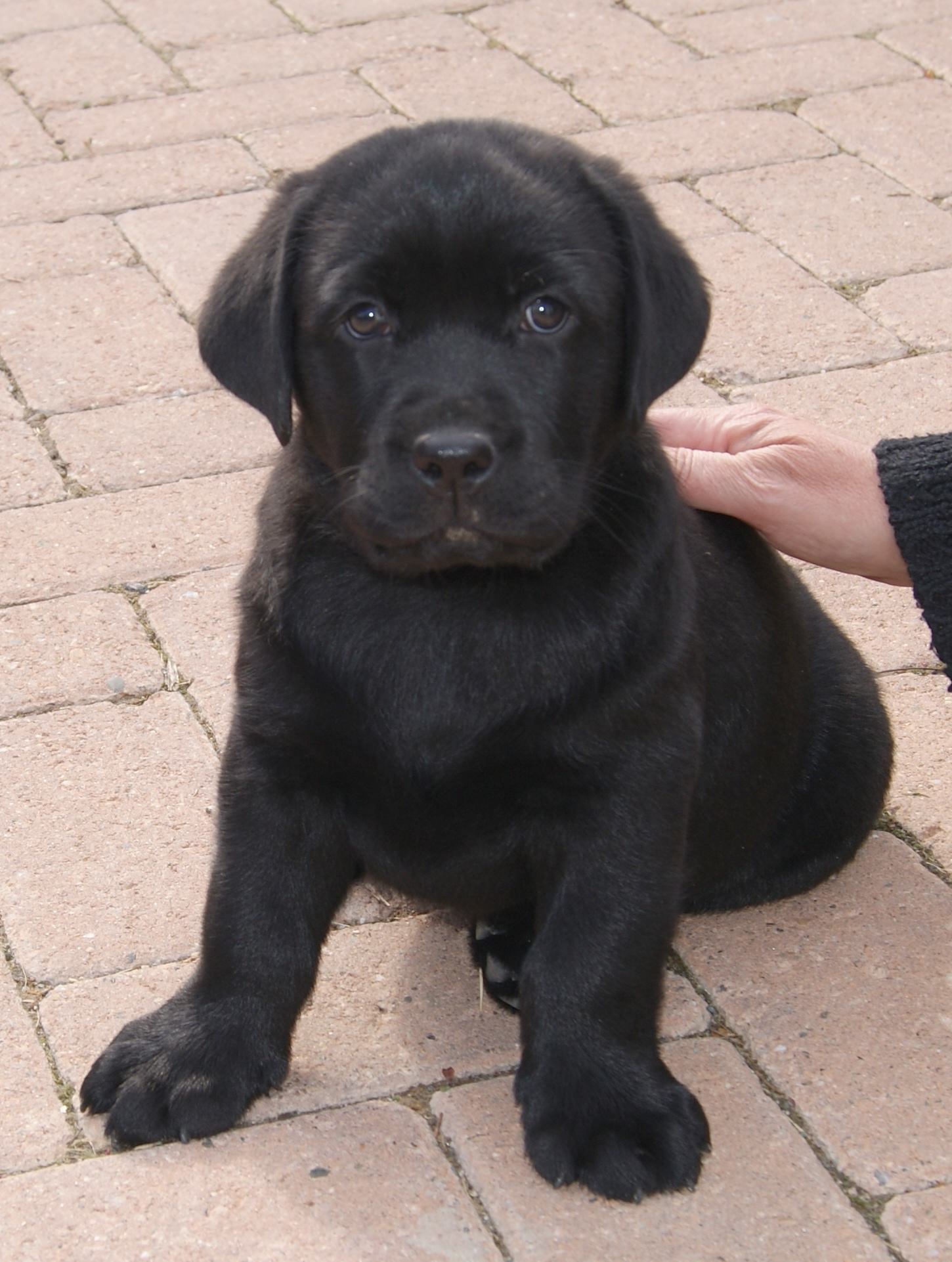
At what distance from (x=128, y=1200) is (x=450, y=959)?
71 centimetres

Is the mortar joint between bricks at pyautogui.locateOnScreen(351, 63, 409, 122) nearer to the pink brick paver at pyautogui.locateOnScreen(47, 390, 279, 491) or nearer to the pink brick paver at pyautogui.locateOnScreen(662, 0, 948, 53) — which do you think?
the pink brick paver at pyautogui.locateOnScreen(662, 0, 948, 53)

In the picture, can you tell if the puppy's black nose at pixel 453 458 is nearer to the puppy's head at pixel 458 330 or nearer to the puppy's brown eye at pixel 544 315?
the puppy's head at pixel 458 330

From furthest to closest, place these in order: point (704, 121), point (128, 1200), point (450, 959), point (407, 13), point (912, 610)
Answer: point (407, 13) < point (704, 121) < point (912, 610) < point (450, 959) < point (128, 1200)

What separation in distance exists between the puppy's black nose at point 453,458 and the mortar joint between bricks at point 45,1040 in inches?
42.1

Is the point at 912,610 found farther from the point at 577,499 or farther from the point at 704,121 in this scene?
the point at 704,121

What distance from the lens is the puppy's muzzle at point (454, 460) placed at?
2.41m

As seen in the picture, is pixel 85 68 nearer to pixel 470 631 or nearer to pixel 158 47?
pixel 158 47

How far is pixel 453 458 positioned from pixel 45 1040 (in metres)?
1.16

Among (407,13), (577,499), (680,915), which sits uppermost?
(577,499)

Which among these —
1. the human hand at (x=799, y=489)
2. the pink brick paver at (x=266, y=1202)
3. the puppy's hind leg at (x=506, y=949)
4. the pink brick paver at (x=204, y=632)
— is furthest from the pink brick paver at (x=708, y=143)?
the pink brick paver at (x=266, y=1202)

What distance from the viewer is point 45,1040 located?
9.48 feet

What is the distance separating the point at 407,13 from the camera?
7.00 meters

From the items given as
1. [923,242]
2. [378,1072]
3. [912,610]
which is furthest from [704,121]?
[378,1072]

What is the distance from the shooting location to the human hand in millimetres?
3262
